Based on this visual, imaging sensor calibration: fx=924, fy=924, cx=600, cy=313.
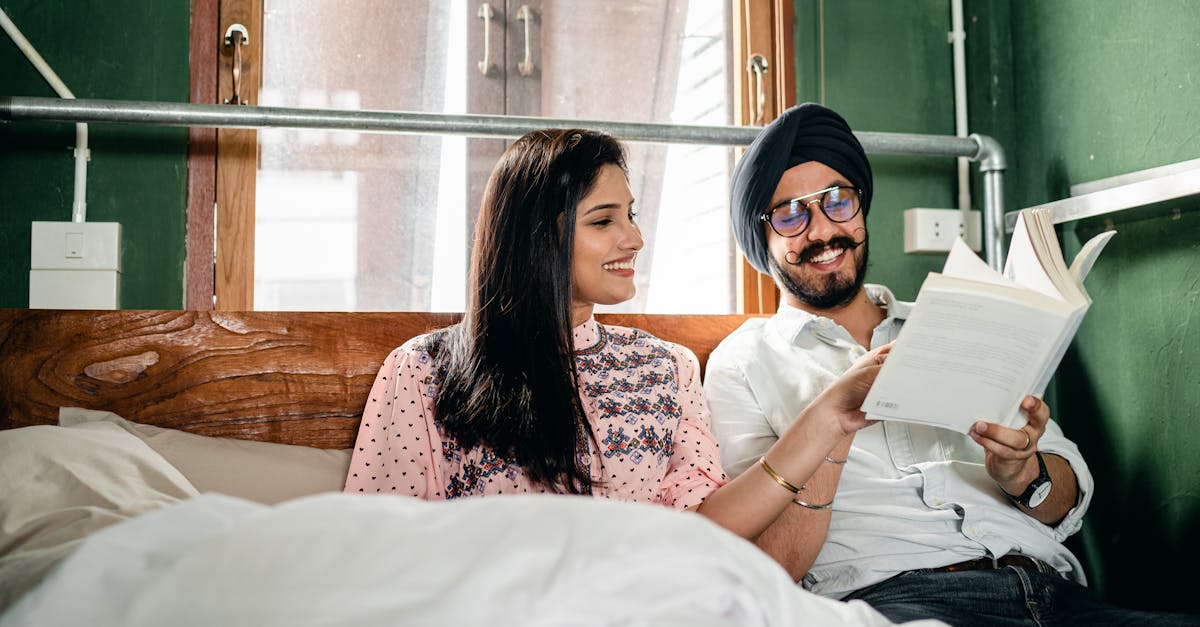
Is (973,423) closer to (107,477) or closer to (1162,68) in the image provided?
(1162,68)

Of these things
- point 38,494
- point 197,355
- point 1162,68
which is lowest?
point 38,494

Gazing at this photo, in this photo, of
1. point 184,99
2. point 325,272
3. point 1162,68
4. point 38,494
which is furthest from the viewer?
point 325,272

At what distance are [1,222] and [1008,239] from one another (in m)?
1.88

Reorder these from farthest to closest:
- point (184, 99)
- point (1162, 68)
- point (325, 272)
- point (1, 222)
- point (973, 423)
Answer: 1. point (325, 272)
2. point (184, 99)
3. point (1, 222)
4. point (1162, 68)
5. point (973, 423)

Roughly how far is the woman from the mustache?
0.25m

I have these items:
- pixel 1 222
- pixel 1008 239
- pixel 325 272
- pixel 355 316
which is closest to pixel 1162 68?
pixel 1008 239

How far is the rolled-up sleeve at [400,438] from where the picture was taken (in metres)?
1.29

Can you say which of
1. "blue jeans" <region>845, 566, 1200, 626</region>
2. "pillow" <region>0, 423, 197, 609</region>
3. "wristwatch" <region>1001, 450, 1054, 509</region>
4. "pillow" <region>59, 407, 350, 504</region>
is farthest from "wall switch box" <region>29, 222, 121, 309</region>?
"wristwatch" <region>1001, 450, 1054, 509</region>

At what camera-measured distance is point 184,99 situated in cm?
176

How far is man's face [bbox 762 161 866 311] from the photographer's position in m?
1.52

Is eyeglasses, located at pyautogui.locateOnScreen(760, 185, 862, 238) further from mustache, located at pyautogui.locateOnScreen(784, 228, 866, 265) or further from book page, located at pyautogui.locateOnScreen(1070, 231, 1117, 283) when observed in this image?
book page, located at pyautogui.locateOnScreen(1070, 231, 1117, 283)

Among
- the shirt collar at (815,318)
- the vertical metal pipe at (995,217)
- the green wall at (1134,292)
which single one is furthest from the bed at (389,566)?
the vertical metal pipe at (995,217)

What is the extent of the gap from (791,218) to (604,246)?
0.33m

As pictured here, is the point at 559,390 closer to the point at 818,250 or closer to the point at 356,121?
the point at 818,250
